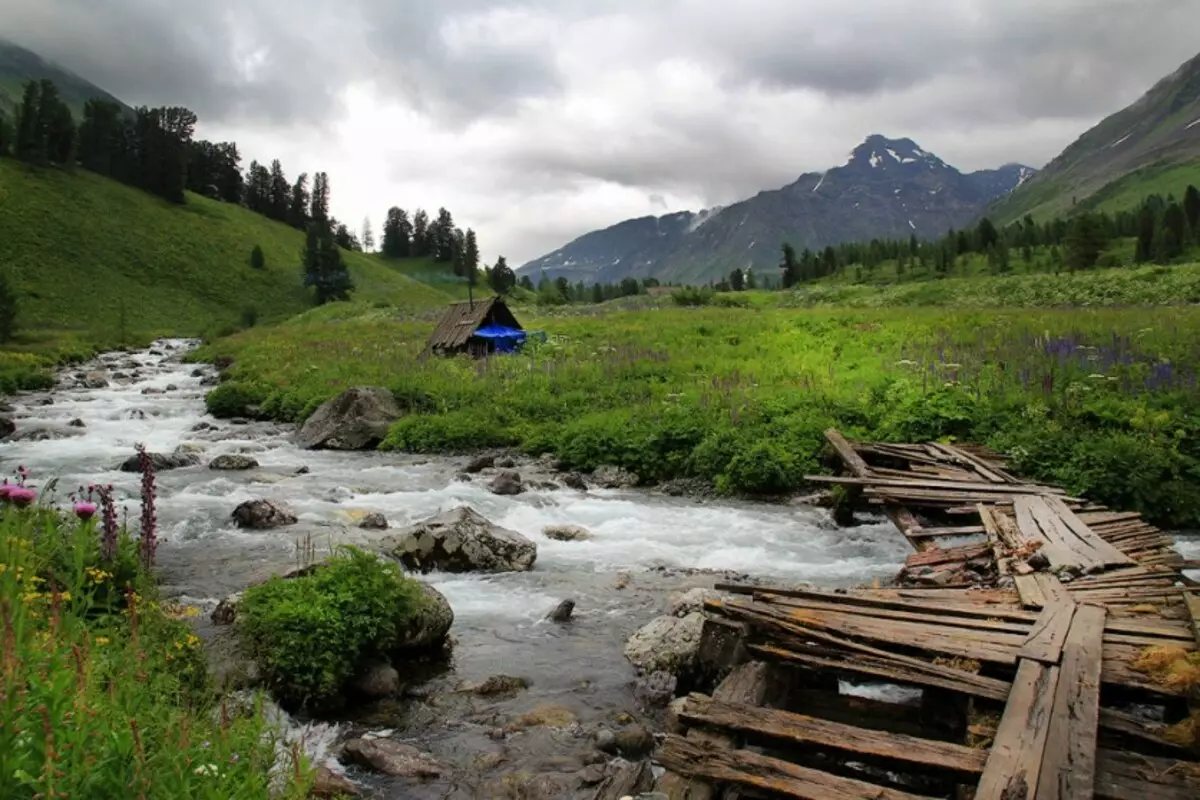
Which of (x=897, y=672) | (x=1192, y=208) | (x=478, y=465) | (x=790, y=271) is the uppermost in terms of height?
(x=1192, y=208)

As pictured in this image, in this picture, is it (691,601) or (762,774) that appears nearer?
(762,774)

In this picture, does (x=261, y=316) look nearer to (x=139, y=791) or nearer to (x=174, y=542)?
(x=174, y=542)

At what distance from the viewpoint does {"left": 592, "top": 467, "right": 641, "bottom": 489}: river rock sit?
17594 millimetres

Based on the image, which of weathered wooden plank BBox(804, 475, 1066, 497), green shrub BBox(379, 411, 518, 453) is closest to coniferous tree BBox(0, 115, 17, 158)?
green shrub BBox(379, 411, 518, 453)

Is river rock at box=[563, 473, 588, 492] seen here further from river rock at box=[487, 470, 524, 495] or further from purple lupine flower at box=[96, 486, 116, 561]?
purple lupine flower at box=[96, 486, 116, 561]

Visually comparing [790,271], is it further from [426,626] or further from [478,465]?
[426,626]

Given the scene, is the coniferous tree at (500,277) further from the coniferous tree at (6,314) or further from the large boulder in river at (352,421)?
the large boulder in river at (352,421)

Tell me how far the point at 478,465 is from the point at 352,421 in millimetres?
6070

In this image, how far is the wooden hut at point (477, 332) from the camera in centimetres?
3534

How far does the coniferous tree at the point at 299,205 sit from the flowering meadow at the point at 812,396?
5562 inches

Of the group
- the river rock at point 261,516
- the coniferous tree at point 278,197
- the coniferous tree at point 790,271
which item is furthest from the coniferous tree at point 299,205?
the river rock at point 261,516

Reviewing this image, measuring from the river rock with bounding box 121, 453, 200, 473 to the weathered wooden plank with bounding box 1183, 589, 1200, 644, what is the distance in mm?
18528

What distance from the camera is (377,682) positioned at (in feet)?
23.7

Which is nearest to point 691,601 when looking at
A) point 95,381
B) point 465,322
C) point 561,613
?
point 561,613
